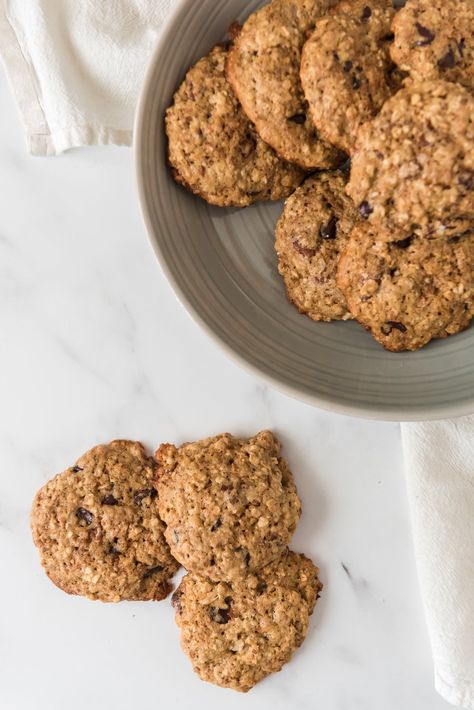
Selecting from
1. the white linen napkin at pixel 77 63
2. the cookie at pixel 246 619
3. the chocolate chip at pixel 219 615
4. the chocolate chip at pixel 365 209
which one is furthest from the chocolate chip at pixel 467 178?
the chocolate chip at pixel 219 615

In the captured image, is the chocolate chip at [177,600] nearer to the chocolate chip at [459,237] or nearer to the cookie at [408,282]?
the cookie at [408,282]

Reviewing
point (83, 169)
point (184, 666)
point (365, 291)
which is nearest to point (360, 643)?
point (184, 666)

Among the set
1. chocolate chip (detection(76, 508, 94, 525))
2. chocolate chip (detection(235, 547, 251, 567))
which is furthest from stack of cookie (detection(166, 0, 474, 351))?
chocolate chip (detection(76, 508, 94, 525))

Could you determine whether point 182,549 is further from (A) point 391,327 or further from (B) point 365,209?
(B) point 365,209

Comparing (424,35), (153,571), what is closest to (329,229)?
(424,35)

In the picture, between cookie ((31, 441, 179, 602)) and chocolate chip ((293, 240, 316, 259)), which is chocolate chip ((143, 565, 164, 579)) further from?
chocolate chip ((293, 240, 316, 259))

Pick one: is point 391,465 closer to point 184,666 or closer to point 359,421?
point 359,421
